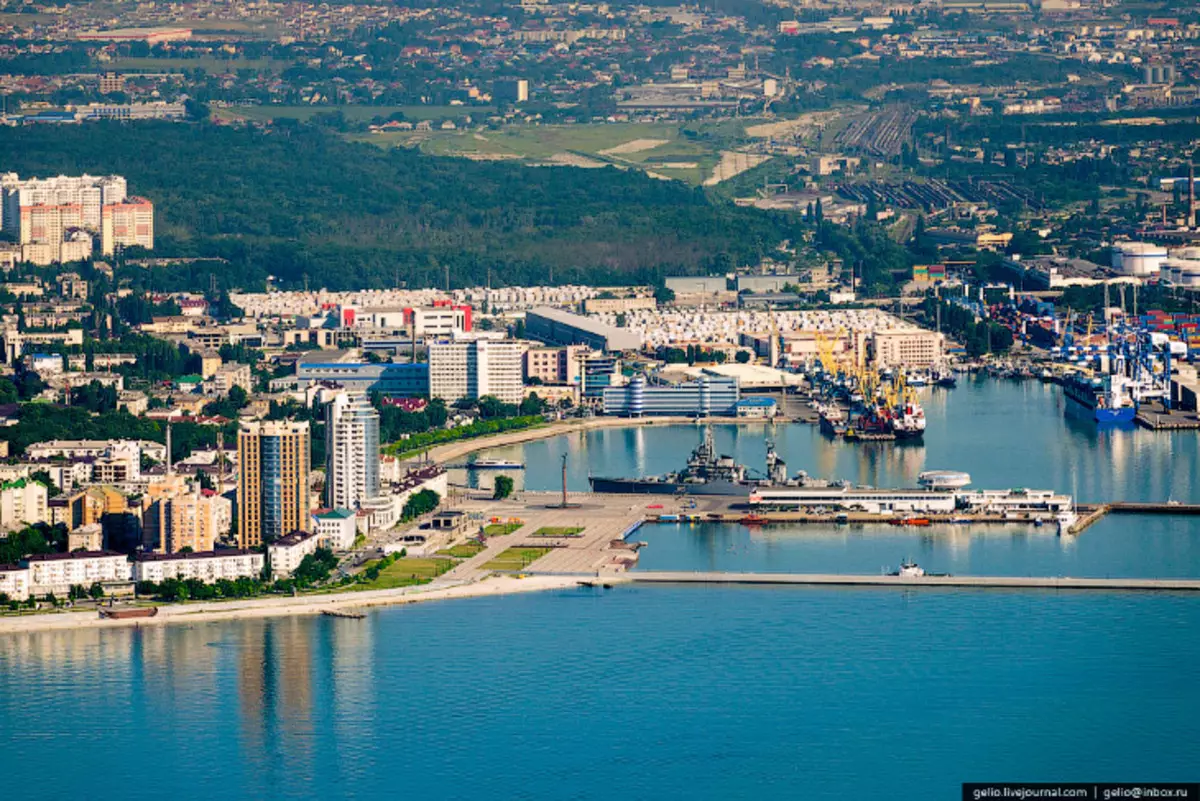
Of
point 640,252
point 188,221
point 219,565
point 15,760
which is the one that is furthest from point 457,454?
point 188,221

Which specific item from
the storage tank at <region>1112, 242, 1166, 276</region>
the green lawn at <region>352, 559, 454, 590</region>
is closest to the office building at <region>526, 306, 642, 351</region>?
the storage tank at <region>1112, 242, 1166, 276</region>

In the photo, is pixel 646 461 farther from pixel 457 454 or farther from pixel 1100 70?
pixel 1100 70

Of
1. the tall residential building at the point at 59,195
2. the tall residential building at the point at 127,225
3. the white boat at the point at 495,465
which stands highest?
the tall residential building at the point at 59,195

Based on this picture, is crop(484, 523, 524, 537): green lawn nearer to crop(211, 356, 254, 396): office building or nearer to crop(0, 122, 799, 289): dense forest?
crop(211, 356, 254, 396): office building

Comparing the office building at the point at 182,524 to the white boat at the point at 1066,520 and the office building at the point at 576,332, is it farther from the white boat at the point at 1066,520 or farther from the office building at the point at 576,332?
the office building at the point at 576,332

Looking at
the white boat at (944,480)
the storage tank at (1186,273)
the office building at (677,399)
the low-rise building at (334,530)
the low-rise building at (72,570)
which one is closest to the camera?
the low-rise building at (72,570)

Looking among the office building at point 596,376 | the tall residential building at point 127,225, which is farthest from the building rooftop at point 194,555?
the tall residential building at point 127,225
